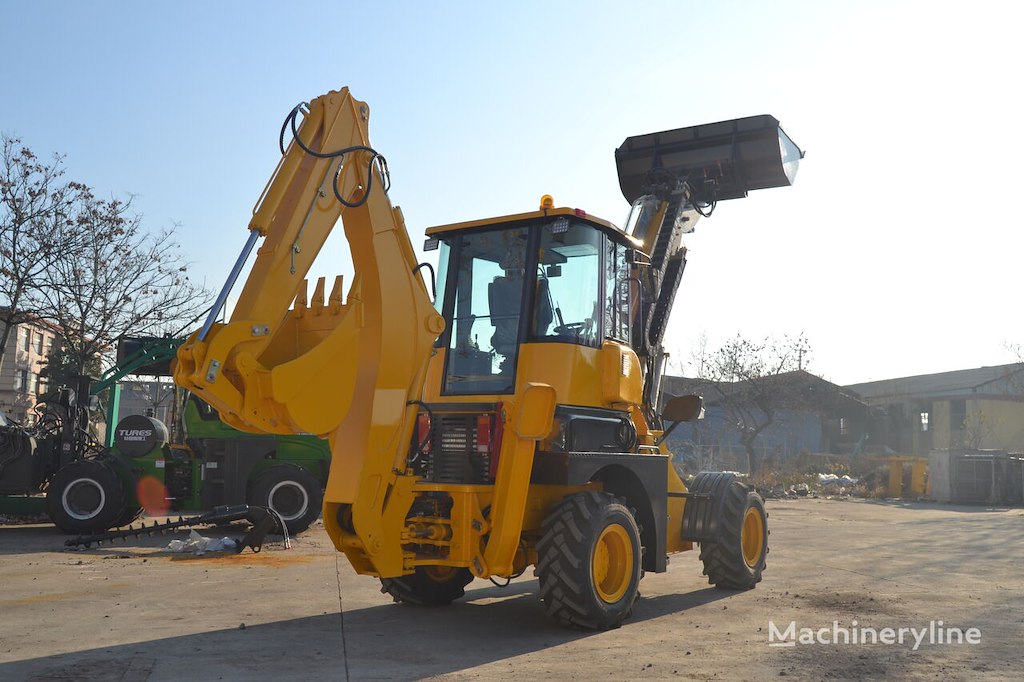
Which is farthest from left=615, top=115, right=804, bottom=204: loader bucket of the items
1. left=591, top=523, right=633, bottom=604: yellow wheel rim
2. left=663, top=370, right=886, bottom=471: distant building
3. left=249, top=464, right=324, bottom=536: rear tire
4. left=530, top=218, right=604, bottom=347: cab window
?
left=663, top=370, right=886, bottom=471: distant building

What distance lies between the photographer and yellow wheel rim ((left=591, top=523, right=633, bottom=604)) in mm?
7273

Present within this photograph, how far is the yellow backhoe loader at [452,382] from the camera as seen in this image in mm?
6379

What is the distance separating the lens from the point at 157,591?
923 centimetres

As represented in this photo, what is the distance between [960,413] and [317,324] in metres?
50.8

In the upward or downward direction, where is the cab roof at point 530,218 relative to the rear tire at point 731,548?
upward

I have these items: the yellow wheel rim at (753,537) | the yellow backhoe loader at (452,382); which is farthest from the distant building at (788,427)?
the yellow backhoe loader at (452,382)

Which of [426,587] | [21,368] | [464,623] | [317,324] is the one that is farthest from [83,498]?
[21,368]

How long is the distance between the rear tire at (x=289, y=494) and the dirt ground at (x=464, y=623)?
1.97 meters

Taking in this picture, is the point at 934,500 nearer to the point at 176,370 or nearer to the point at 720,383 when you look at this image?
the point at 720,383

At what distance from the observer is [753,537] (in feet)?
32.7

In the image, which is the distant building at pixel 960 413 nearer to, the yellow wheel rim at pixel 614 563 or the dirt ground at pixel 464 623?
the dirt ground at pixel 464 623

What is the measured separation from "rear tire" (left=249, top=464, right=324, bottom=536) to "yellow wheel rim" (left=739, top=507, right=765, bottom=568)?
281 inches

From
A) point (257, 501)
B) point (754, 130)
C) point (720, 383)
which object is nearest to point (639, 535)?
point (754, 130)

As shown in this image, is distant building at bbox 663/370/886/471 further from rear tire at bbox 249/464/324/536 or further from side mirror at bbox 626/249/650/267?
side mirror at bbox 626/249/650/267
